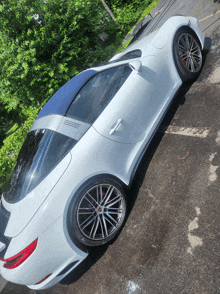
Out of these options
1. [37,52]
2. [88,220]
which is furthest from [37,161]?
[37,52]

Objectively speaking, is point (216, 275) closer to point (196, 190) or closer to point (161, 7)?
point (196, 190)

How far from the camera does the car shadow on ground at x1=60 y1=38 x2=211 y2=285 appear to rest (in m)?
3.37

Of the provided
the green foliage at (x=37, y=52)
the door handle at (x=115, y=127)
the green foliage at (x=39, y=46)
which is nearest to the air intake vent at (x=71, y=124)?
the door handle at (x=115, y=127)

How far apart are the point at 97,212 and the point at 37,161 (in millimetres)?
1034

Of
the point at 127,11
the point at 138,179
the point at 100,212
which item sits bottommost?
the point at 138,179

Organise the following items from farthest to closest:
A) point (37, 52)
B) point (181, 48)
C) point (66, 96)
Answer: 1. point (37, 52)
2. point (181, 48)
3. point (66, 96)

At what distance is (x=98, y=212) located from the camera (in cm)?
311

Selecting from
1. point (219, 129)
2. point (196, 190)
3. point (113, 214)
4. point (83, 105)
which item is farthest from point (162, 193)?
point (83, 105)

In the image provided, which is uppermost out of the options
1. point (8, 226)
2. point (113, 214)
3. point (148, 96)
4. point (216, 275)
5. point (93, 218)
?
point (8, 226)

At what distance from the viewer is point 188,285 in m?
2.38

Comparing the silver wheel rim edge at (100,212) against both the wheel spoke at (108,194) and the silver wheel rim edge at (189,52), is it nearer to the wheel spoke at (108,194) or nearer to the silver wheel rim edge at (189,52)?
the wheel spoke at (108,194)

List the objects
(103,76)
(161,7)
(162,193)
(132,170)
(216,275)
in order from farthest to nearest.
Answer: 1. (161,7)
2. (103,76)
3. (132,170)
4. (162,193)
5. (216,275)

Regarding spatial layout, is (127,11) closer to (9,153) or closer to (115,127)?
(9,153)

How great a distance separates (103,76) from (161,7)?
7.07 meters
